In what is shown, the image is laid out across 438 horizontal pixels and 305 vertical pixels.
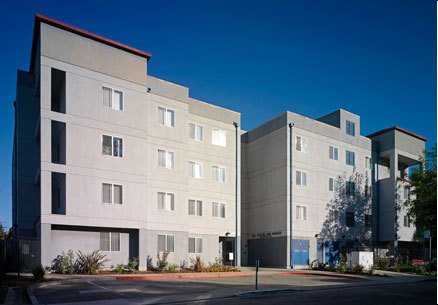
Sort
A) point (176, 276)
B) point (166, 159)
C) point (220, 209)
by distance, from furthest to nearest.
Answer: point (220, 209), point (166, 159), point (176, 276)

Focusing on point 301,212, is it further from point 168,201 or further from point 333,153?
point 168,201

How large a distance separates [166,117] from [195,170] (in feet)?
16.7

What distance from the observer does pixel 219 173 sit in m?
34.2

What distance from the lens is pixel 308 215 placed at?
122 ft

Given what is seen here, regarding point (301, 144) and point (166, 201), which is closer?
point (166, 201)

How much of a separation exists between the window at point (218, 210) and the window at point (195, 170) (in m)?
2.66

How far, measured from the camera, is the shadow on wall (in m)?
38.8

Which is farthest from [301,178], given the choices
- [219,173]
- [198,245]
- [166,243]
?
[166,243]

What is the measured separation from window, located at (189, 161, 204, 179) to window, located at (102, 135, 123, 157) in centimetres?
690

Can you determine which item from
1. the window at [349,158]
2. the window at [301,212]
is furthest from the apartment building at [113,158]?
the window at [349,158]

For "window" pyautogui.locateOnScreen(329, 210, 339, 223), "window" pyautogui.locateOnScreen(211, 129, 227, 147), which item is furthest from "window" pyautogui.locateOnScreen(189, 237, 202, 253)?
"window" pyautogui.locateOnScreen(329, 210, 339, 223)

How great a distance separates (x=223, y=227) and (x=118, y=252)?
9.85 meters

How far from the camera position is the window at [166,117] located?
30.0m

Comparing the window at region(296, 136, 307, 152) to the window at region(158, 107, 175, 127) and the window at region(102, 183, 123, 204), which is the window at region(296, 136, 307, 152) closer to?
the window at region(158, 107, 175, 127)
